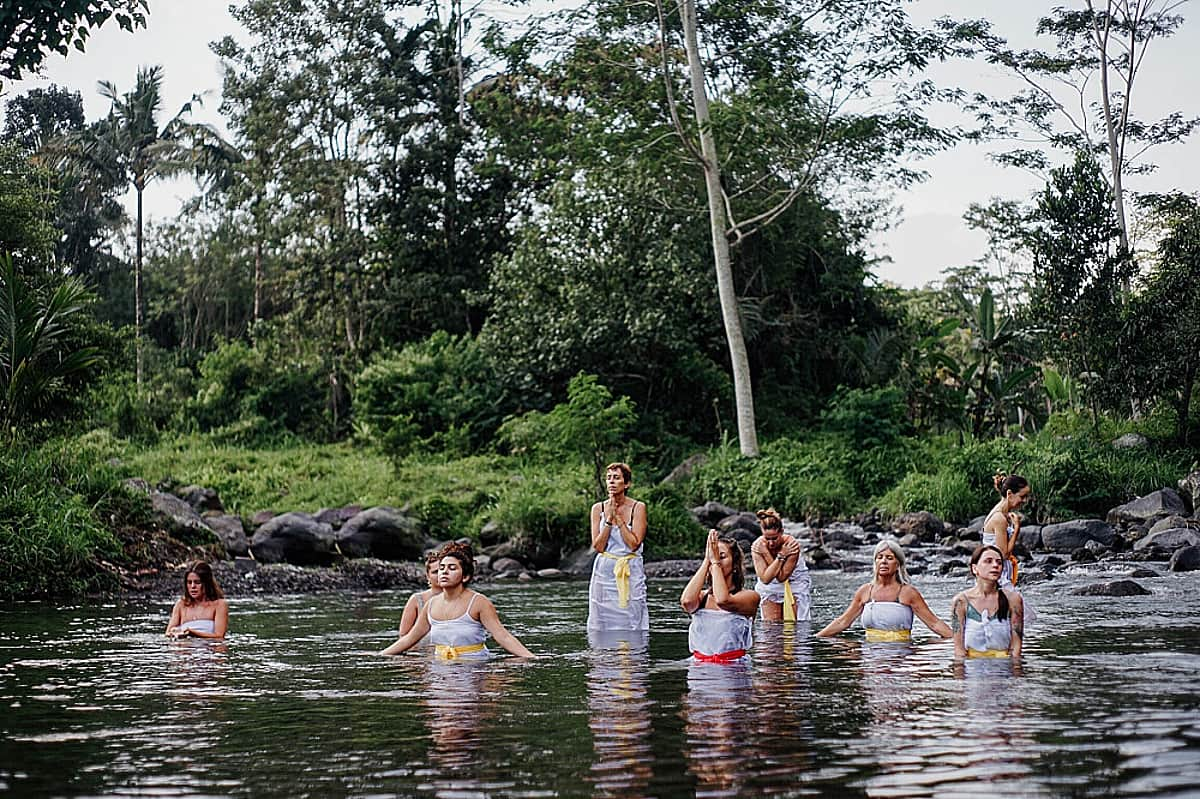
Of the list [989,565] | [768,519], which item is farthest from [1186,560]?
[989,565]

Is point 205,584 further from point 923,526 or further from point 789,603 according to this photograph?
point 923,526

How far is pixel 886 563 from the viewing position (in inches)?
394

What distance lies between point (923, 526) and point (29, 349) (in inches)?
599

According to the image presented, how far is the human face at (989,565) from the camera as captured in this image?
8805mm

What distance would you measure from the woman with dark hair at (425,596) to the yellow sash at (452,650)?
0.39m

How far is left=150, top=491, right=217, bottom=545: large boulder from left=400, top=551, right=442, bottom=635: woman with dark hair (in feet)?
34.1

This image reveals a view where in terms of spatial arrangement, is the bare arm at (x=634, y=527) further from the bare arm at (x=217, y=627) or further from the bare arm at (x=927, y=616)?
the bare arm at (x=217, y=627)

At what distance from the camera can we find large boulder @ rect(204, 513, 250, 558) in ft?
69.4

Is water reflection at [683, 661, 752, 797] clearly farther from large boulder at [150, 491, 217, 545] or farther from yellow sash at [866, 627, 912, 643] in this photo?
large boulder at [150, 491, 217, 545]

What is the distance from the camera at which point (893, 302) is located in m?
37.7

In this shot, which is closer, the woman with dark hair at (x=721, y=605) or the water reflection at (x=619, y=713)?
the water reflection at (x=619, y=713)

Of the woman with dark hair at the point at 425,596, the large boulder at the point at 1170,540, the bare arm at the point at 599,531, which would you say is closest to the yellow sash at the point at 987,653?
the bare arm at the point at 599,531

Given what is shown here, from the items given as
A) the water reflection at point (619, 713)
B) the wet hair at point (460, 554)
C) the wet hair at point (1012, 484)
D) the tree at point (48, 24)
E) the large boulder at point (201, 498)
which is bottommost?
the water reflection at point (619, 713)

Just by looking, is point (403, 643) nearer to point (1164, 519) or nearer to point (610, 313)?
point (1164, 519)
